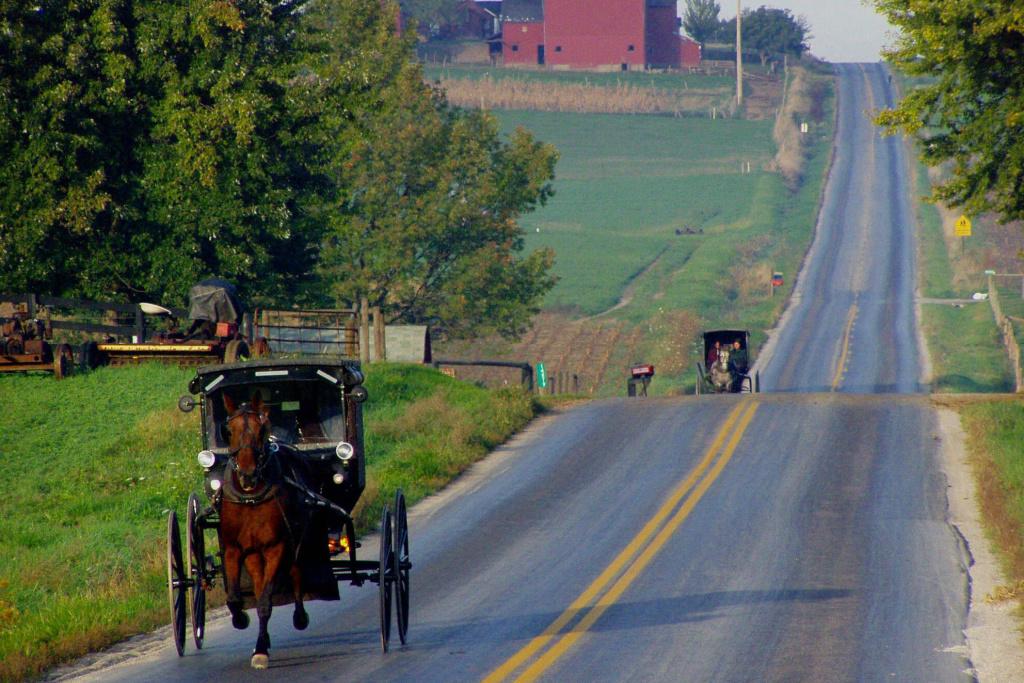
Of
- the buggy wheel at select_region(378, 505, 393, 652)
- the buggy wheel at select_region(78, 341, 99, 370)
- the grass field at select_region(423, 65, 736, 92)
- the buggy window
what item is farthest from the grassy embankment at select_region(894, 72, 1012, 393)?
the grass field at select_region(423, 65, 736, 92)

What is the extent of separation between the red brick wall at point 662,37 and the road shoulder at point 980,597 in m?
109

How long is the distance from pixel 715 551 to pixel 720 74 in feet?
409

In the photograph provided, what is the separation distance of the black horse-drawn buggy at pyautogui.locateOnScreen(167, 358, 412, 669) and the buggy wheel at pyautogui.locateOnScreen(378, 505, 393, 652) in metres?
0.01

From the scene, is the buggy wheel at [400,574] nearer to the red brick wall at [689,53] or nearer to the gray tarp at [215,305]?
the gray tarp at [215,305]

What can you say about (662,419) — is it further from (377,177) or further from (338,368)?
(377,177)

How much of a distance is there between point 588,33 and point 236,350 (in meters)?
101

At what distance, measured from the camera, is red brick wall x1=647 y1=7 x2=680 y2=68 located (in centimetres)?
12950

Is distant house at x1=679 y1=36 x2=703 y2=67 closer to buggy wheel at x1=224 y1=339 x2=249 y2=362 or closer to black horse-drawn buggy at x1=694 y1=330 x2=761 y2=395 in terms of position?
black horse-drawn buggy at x1=694 y1=330 x2=761 y2=395

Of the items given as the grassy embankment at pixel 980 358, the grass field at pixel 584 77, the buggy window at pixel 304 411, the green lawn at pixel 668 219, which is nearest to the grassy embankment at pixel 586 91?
the grass field at pixel 584 77

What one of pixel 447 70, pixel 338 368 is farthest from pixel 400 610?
pixel 447 70

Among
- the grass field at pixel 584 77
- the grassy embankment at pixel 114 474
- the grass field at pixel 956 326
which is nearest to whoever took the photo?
the grassy embankment at pixel 114 474

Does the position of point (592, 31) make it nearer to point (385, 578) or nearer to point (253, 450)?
point (385, 578)

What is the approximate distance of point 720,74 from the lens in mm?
137000

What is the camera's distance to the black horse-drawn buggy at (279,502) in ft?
34.5
